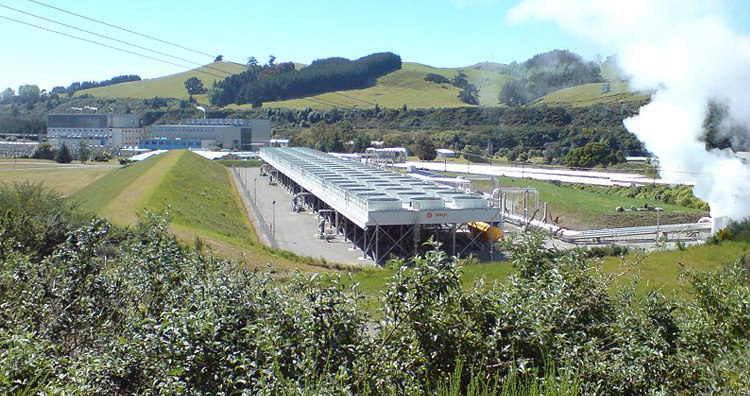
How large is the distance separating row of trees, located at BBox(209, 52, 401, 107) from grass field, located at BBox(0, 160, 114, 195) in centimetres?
4707

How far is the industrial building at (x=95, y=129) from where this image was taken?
244ft

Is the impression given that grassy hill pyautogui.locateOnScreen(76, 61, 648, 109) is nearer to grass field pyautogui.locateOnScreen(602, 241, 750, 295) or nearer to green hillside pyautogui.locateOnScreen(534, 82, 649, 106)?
green hillside pyautogui.locateOnScreen(534, 82, 649, 106)

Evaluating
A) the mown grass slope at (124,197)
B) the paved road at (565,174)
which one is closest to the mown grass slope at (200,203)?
the mown grass slope at (124,197)

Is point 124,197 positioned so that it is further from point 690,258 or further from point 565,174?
point 565,174

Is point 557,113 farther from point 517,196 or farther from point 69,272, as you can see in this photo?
point 69,272

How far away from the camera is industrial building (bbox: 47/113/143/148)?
7438 cm

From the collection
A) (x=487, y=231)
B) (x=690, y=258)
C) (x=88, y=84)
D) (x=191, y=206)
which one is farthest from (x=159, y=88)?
(x=690, y=258)

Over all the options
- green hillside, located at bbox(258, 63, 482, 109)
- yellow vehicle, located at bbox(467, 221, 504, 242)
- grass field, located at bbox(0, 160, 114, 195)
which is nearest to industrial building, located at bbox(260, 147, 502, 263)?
yellow vehicle, located at bbox(467, 221, 504, 242)

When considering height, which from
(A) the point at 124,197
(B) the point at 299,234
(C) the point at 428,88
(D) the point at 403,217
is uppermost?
(C) the point at 428,88

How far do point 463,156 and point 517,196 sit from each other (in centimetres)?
2343

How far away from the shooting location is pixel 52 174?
4272cm

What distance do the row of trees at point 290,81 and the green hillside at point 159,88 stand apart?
27.8 feet

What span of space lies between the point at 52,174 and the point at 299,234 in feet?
85.8

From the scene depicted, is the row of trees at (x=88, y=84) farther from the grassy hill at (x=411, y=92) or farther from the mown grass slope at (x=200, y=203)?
the mown grass slope at (x=200, y=203)
